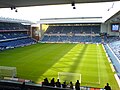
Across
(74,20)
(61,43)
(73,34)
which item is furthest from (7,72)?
(73,34)

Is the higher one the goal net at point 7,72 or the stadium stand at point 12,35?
the stadium stand at point 12,35

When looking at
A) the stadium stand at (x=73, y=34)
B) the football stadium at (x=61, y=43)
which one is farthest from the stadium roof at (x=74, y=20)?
the stadium stand at (x=73, y=34)

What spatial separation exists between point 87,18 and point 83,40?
688 centimetres

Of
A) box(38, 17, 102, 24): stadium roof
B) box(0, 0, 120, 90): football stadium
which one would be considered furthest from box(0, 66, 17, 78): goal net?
box(38, 17, 102, 24): stadium roof

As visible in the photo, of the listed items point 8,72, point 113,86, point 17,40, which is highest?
point 17,40

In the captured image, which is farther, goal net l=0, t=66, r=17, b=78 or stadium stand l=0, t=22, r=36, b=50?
stadium stand l=0, t=22, r=36, b=50

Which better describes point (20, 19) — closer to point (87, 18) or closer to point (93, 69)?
point (87, 18)

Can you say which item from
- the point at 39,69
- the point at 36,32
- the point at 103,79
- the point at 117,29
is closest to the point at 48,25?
the point at 36,32

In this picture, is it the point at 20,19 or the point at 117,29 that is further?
the point at 20,19

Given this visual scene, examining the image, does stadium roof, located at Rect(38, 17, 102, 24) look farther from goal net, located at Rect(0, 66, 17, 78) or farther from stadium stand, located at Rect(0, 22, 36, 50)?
goal net, located at Rect(0, 66, 17, 78)

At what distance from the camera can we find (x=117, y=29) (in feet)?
141

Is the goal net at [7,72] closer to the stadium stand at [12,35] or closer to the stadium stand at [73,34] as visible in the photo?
the stadium stand at [12,35]

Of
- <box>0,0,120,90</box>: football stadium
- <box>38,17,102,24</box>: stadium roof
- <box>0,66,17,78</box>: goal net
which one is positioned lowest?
<box>0,66,17,78</box>: goal net

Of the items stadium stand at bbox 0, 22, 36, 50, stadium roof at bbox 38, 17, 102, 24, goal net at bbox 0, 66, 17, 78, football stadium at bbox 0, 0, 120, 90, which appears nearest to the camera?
goal net at bbox 0, 66, 17, 78
